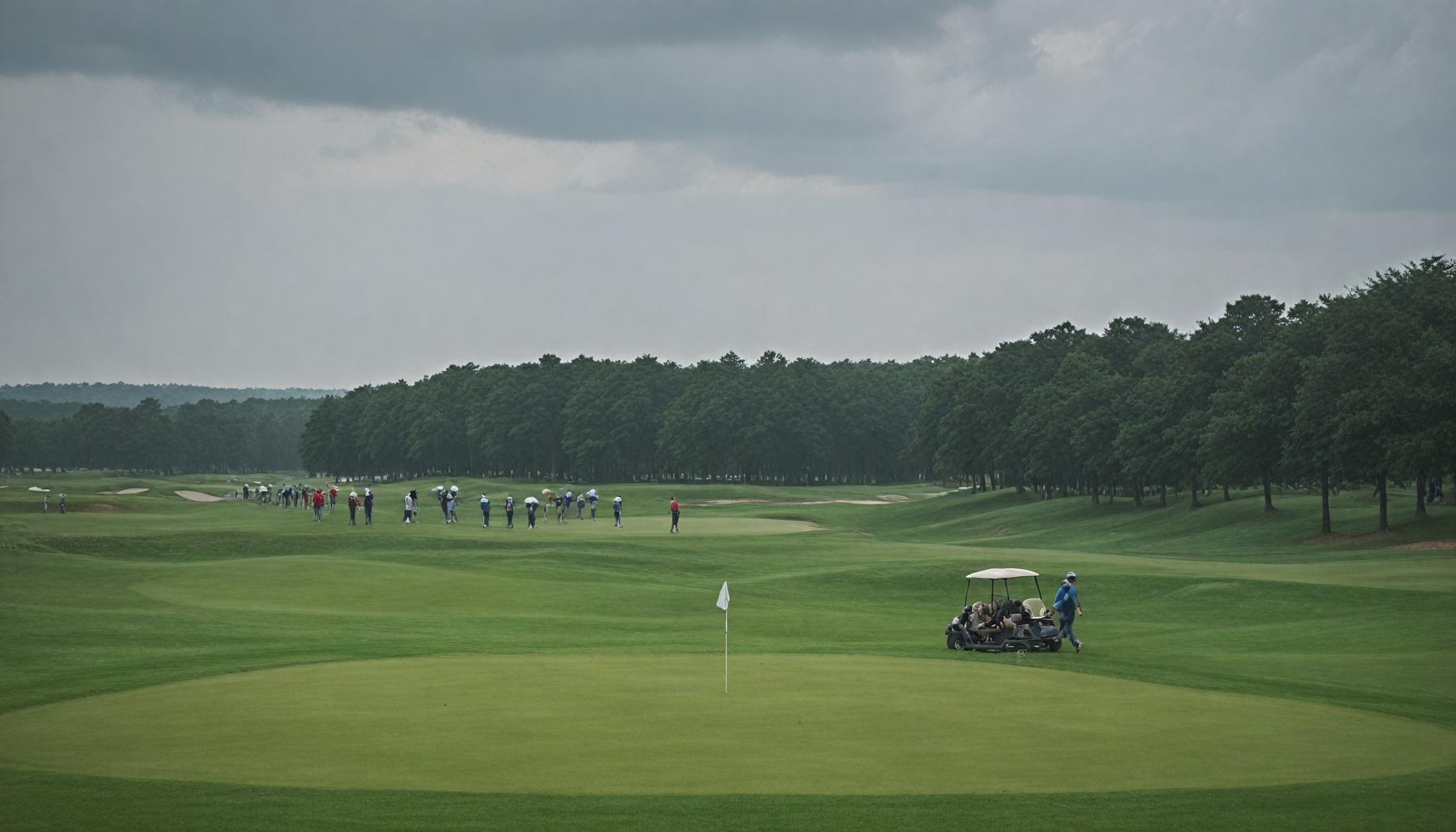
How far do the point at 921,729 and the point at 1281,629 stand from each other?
773 inches

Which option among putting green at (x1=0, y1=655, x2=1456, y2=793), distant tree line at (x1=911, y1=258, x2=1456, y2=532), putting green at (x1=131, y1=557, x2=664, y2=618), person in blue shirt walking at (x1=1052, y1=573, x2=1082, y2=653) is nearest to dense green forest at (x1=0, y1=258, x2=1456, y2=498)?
distant tree line at (x1=911, y1=258, x2=1456, y2=532)

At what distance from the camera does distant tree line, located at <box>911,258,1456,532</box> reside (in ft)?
197

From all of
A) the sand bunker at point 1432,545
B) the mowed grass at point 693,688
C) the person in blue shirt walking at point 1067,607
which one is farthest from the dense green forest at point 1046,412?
the person in blue shirt walking at point 1067,607

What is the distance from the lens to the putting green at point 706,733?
15.2 meters

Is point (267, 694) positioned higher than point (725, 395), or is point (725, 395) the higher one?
point (725, 395)

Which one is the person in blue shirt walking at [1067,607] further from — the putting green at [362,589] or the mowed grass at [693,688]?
the putting green at [362,589]

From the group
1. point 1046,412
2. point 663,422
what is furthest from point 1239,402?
point 663,422

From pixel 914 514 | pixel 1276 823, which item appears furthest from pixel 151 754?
pixel 914 514

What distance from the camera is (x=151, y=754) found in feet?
53.6

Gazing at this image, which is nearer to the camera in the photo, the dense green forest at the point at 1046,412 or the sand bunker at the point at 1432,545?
the sand bunker at the point at 1432,545

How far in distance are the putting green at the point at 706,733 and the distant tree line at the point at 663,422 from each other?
432 feet

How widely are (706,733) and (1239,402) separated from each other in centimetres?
6114

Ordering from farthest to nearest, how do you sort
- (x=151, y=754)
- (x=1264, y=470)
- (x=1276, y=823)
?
1. (x=1264, y=470)
2. (x=151, y=754)
3. (x=1276, y=823)

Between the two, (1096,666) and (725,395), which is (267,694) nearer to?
(1096,666)
